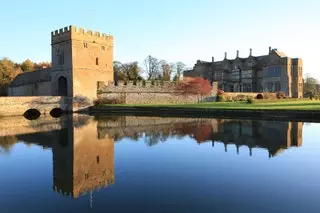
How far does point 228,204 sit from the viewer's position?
540 cm

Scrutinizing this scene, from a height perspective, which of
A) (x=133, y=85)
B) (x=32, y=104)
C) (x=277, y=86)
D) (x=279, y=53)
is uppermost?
(x=279, y=53)

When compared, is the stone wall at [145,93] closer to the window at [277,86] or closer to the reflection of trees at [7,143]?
the window at [277,86]

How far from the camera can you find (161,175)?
7.44 m

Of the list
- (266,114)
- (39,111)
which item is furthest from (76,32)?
(266,114)

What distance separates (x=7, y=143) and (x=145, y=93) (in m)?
27.2

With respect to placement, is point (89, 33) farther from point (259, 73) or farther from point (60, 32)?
point (259, 73)

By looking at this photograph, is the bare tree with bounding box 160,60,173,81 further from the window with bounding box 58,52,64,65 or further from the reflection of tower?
the reflection of tower

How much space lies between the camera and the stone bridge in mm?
29109

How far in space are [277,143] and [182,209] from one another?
761 centimetres

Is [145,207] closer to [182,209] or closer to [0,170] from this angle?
[182,209]

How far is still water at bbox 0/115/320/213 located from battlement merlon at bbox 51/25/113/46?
23.7 m

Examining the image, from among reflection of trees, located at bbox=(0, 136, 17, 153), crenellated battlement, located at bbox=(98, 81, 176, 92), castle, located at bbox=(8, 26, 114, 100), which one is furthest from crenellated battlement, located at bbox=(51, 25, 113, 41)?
reflection of trees, located at bbox=(0, 136, 17, 153)

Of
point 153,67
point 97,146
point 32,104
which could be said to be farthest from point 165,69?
point 97,146

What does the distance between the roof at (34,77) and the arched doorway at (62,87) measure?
359 centimetres
